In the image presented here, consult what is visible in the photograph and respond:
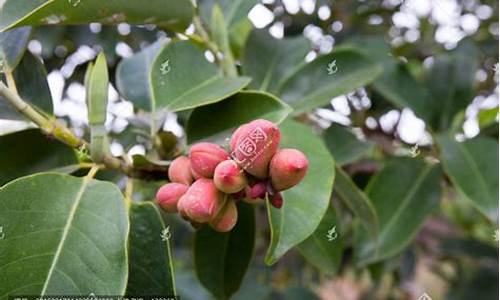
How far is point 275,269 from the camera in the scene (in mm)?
1812

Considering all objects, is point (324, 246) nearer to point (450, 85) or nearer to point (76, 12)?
Result: point (76, 12)

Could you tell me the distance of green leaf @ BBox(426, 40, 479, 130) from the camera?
4.08 ft

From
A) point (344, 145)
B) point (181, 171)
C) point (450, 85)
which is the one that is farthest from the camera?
point (450, 85)

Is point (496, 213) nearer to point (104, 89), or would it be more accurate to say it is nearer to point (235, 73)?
point (235, 73)

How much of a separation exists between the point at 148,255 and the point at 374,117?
867mm

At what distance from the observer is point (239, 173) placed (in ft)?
1.93

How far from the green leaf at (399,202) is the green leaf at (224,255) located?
25 cm

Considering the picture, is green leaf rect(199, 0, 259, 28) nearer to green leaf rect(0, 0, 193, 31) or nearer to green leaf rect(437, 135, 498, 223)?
green leaf rect(0, 0, 193, 31)

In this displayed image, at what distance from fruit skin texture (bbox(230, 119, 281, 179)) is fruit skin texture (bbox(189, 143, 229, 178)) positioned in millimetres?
32

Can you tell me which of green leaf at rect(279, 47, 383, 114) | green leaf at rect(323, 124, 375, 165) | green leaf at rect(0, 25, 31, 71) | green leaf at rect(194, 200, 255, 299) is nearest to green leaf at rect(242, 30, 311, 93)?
green leaf at rect(279, 47, 383, 114)

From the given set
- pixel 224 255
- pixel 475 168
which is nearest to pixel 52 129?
pixel 224 255

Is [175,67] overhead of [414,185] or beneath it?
overhead

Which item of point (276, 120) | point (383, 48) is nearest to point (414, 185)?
point (383, 48)

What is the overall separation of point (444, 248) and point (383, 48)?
0.60 meters
